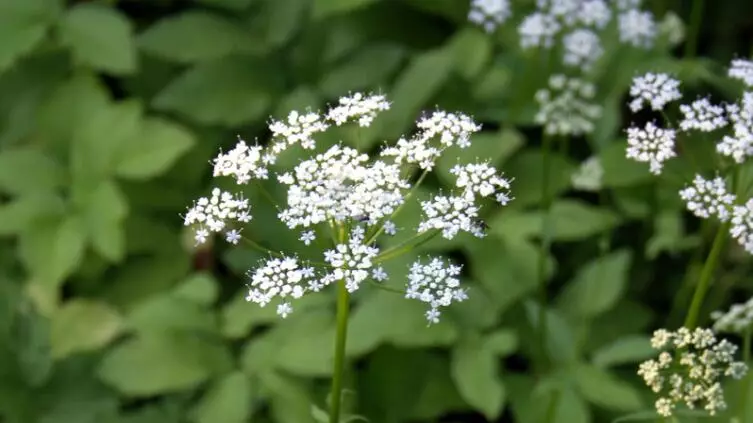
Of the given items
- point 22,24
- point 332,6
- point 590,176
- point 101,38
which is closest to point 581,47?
point 590,176

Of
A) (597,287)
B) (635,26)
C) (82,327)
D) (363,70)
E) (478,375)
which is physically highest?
(363,70)

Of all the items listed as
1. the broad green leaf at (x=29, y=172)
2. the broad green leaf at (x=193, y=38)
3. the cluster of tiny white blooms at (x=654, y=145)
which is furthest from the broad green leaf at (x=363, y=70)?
the cluster of tiny white blooms at (x=654, y=145)

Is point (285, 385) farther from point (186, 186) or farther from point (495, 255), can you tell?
point (186, 186)

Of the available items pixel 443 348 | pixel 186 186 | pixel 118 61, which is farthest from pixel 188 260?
pixel 443 348

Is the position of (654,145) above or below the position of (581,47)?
below

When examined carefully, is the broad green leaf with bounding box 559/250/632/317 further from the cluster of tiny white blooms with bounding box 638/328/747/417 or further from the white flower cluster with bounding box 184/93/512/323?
the white flower cluster with bounding box 184/93/512/323

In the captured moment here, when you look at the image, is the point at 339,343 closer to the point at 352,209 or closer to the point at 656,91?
the point at 352,209

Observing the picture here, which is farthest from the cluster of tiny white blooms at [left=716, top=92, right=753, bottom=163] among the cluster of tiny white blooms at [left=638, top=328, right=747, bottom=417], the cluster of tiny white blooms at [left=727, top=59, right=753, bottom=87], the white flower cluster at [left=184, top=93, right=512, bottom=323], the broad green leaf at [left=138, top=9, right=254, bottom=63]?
the broad green leaf at [left=138, top=9, right=254, bottom=63]
